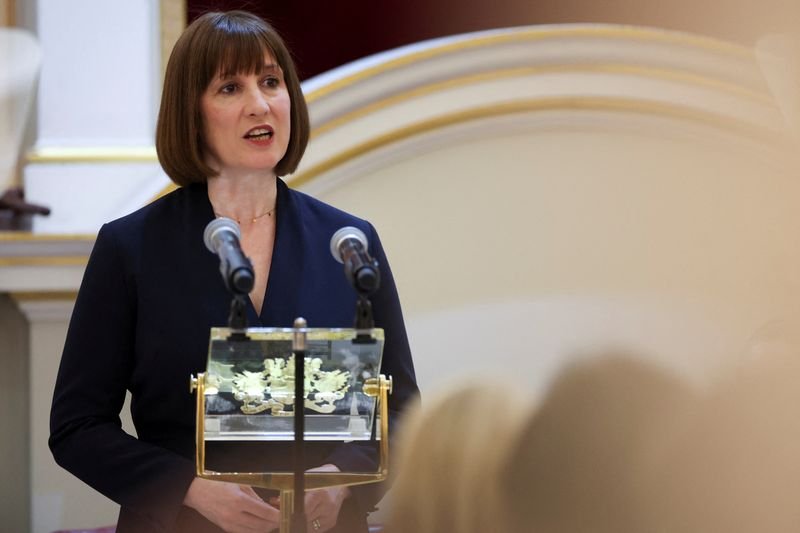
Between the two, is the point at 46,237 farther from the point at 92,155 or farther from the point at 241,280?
the point at 241,280

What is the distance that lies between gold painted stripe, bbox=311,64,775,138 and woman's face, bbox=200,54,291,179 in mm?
1043

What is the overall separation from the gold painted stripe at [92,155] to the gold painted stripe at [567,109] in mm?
553

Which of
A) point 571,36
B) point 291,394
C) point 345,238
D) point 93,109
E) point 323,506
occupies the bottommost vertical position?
point 323,506

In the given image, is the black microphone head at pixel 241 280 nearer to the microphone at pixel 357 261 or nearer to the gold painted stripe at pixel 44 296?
the microphone at pixel 357 261

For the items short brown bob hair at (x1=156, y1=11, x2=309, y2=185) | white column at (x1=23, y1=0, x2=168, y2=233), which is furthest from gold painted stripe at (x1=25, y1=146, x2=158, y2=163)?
short brown bob hair at (x1=156, y1=11, x2=309, y2=185)

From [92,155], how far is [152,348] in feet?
4.75

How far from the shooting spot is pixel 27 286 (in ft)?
9.28

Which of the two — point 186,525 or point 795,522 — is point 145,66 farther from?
point 795,522

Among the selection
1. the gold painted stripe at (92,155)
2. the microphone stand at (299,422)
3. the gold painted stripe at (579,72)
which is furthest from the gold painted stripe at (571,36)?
the microphone stand at (299,422)

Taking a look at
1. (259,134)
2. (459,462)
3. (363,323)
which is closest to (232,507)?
(363,323)

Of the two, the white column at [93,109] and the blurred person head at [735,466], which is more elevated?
the white column at [93,109]

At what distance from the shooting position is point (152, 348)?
1.88 meters

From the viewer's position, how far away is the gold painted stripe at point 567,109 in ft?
9.82

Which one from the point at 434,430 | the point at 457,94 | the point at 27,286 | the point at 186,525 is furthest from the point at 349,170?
the point at 434,430
